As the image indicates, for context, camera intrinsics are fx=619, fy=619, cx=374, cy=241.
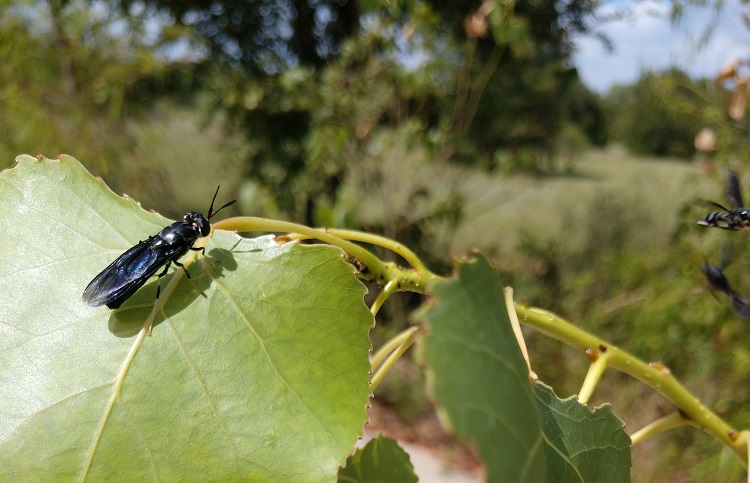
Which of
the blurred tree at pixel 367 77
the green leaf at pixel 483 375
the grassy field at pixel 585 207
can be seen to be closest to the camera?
→ the green leaf at pixel 483 375

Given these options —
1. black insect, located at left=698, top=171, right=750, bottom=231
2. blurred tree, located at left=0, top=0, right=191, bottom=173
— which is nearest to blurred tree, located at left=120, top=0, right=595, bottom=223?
blurred tree, located at left=0, top=0, right=191, bottom=173

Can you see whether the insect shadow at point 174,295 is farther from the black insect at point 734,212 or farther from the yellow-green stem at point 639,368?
the black insect at point 734,212

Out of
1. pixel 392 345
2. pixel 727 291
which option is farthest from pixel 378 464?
pixel 727 291

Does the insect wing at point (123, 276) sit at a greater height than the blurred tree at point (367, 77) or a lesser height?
lesser

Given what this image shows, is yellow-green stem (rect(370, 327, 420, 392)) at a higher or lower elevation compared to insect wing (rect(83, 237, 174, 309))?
lower

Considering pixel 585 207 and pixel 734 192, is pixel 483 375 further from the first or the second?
pixel 585 207

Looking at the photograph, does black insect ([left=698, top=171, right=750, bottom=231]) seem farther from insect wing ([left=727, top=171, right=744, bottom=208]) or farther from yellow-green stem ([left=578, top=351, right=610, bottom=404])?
yellow-green stem ([left=578, top=351, right=610, bottom=404])

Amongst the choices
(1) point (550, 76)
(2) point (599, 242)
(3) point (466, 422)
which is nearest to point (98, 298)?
(3) point (466, 422)

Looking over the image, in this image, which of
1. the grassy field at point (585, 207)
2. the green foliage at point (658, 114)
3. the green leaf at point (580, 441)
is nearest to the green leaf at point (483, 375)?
the green leaf at point (580, 441)
